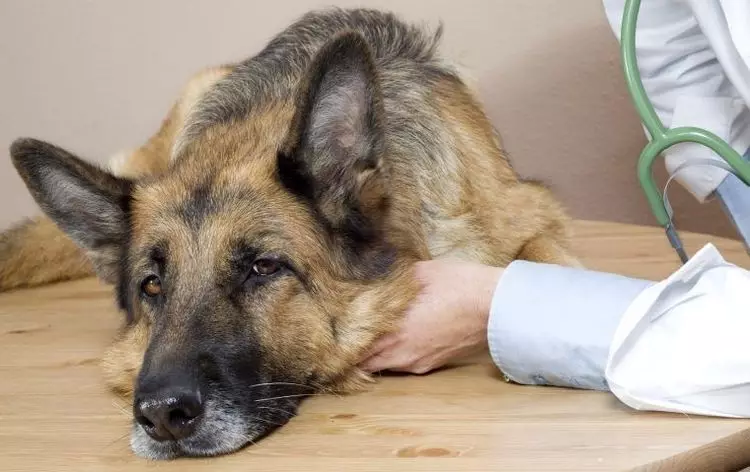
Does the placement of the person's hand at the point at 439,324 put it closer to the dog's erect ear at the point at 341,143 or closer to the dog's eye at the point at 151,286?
the dog's erect ear at the point at 341,143

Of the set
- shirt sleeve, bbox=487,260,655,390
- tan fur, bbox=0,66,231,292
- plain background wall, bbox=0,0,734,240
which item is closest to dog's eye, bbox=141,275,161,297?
shirt sleeve, bbox=487,260,655,390

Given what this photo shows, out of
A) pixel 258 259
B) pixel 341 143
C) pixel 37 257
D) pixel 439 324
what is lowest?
pixel 37 257

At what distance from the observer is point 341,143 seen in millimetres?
1925

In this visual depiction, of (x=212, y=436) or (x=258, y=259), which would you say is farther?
(x=258, y=259)

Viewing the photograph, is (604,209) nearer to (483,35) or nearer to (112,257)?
(483,35)

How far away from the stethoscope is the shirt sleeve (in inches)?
10.3

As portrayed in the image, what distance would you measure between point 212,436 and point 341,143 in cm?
61

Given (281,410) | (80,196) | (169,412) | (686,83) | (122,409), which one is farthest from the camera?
(686,83)

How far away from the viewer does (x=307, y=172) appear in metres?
1.91

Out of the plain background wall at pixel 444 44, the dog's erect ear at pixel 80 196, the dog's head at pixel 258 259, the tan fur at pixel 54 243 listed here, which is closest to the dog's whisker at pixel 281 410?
the dog's head at pixel 258 259

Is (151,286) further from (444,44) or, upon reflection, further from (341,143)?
(444,44)

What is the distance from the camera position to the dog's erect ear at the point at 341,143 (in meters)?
1.84

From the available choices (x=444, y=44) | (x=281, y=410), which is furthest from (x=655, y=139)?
(x=444, y=44)

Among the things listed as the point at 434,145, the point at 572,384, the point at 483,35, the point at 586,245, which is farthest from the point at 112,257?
the point at 483,35
